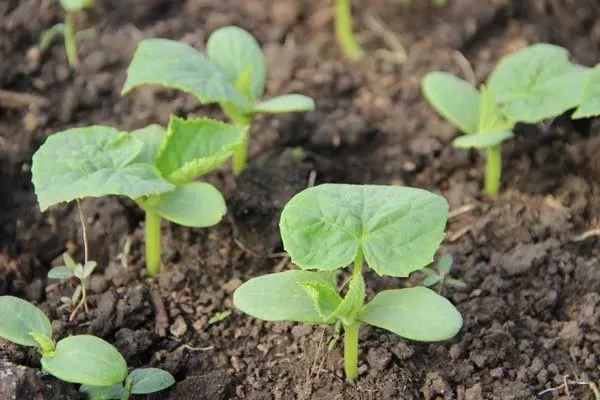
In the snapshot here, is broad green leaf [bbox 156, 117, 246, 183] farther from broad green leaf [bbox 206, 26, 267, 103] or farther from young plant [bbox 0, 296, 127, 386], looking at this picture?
young plant [bbox 0, 296, 127, 386]

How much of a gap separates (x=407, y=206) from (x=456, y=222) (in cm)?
60

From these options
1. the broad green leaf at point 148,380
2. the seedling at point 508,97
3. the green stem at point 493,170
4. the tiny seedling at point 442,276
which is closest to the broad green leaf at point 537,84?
the seedling at point 508,97

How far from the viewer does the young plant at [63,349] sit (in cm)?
156

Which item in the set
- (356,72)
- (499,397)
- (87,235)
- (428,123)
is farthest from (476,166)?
(87,235)

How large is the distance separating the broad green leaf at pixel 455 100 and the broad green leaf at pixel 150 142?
0.72 meters

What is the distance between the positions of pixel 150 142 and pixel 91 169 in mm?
237

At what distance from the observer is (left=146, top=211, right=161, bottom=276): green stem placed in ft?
6.29

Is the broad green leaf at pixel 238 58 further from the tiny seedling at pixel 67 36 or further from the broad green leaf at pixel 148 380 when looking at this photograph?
the broad green leaf at pixel 148 380

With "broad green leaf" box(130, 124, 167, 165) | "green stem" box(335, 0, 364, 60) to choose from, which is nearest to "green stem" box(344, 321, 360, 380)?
"broad green leaf" box(130, 124, 167, 165)

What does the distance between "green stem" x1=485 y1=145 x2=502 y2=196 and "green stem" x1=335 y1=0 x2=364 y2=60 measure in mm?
670

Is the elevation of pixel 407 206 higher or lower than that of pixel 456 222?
higher

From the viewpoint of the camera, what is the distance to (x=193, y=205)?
6.04ft

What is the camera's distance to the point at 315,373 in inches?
69.2

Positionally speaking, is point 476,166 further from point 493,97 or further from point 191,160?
point 191,160
